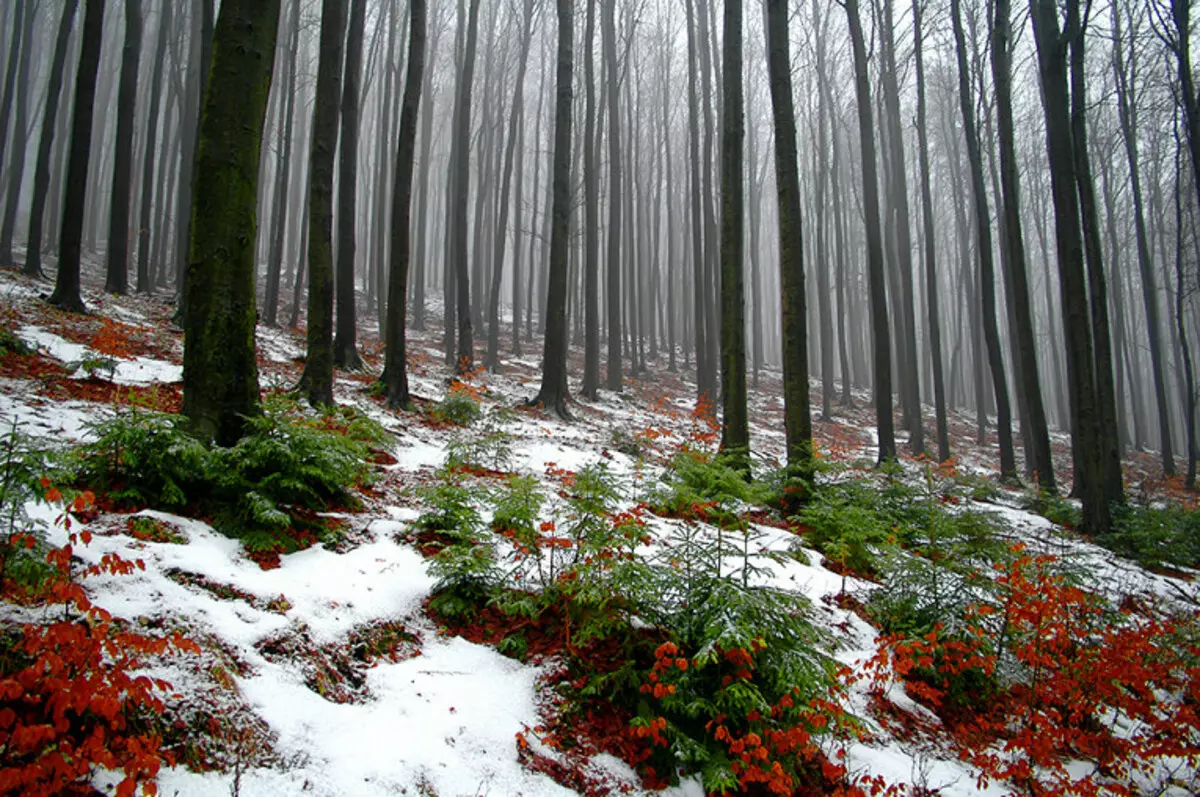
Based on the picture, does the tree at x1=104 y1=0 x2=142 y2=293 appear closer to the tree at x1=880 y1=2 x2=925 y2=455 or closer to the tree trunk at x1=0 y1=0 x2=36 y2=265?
the tree trunk at x1=0 y1=0 x2=36 y2=265

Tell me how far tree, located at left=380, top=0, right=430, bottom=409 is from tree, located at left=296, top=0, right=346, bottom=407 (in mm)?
1140

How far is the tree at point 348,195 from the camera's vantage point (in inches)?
390

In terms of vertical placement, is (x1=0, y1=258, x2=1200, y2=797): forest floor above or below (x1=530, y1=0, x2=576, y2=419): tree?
below

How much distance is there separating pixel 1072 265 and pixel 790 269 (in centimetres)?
529

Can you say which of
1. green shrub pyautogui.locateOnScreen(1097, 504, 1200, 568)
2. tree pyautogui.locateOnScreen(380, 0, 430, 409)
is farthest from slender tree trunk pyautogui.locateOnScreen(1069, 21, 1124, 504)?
tree pyautogui.locateOnScreen(380, 0, 430, 409)

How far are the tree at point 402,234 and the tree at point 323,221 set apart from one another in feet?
3.74

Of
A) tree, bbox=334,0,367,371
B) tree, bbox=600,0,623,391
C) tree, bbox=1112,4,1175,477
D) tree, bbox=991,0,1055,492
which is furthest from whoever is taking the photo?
tree, bbox=600,0,623,391

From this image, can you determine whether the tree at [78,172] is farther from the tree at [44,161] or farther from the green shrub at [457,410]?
the green shrub at [457,410]

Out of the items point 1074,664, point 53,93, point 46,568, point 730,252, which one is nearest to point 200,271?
point 46,568

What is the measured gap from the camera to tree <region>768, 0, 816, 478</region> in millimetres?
7160

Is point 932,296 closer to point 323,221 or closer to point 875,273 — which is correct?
point 875,273

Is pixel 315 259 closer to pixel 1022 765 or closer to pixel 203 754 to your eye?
pixel 203 754

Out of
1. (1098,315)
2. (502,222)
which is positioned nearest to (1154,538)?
(1098,315)

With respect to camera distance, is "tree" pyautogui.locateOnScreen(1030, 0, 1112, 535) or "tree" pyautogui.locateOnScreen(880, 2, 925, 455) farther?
"tree" pyautogui.locateOnScreen(880, 2, 925, 455)
